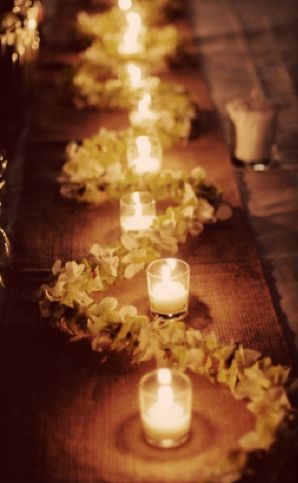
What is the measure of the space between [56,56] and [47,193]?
5.99 ft

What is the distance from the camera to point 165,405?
155 centimetres

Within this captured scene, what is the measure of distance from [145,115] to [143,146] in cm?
48

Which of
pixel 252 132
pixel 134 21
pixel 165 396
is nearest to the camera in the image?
pixel 165 396

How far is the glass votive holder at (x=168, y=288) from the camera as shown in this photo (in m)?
1.95

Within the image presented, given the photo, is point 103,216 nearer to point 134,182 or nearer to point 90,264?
point 134,182

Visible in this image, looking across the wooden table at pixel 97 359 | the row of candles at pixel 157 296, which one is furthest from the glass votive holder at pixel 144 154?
the wooden table at pixel 97 359

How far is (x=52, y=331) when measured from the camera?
6.36ft

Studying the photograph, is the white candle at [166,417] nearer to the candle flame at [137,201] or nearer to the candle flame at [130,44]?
the candle flame at [137,201]

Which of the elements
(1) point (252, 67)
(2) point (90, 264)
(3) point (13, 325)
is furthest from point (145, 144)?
(1) point (252, 67)

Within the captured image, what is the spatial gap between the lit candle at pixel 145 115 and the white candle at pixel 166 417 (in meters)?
1.74

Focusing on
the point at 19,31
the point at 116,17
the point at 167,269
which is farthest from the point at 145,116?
the point at 116,17

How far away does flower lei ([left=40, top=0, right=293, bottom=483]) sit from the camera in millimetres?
1575

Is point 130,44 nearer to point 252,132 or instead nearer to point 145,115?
point 145,115

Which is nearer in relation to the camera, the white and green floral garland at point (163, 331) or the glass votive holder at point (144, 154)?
the white and green floral garland at point (163, 331)
